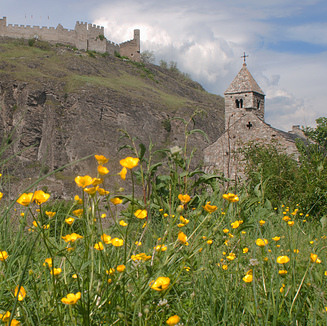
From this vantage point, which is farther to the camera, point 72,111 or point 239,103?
point 72,111

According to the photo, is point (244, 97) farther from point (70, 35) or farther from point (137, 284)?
A: point (70, 35)

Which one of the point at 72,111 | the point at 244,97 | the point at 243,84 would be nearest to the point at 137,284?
the point at 244,97

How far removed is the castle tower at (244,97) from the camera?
89.6 ft

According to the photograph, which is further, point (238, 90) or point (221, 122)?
point (221, 122)

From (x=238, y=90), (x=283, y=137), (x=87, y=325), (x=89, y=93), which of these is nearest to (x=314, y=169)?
(x=87, y=325)

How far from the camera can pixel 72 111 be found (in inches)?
1705

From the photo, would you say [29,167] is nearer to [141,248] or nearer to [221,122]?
[221,122]

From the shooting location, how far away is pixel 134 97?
4791 centimetres

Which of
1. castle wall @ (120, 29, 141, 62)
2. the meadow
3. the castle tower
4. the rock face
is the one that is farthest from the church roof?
castle wall @ (120, 29, 141, 62)

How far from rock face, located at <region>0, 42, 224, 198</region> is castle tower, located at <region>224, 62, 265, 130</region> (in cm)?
1073

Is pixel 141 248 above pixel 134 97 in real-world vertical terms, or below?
below

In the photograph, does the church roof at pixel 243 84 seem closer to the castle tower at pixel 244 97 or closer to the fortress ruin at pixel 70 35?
the castle tower at pixel 244 97

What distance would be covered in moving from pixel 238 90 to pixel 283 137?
8812 millimetres

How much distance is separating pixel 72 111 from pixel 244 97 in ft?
78.4
